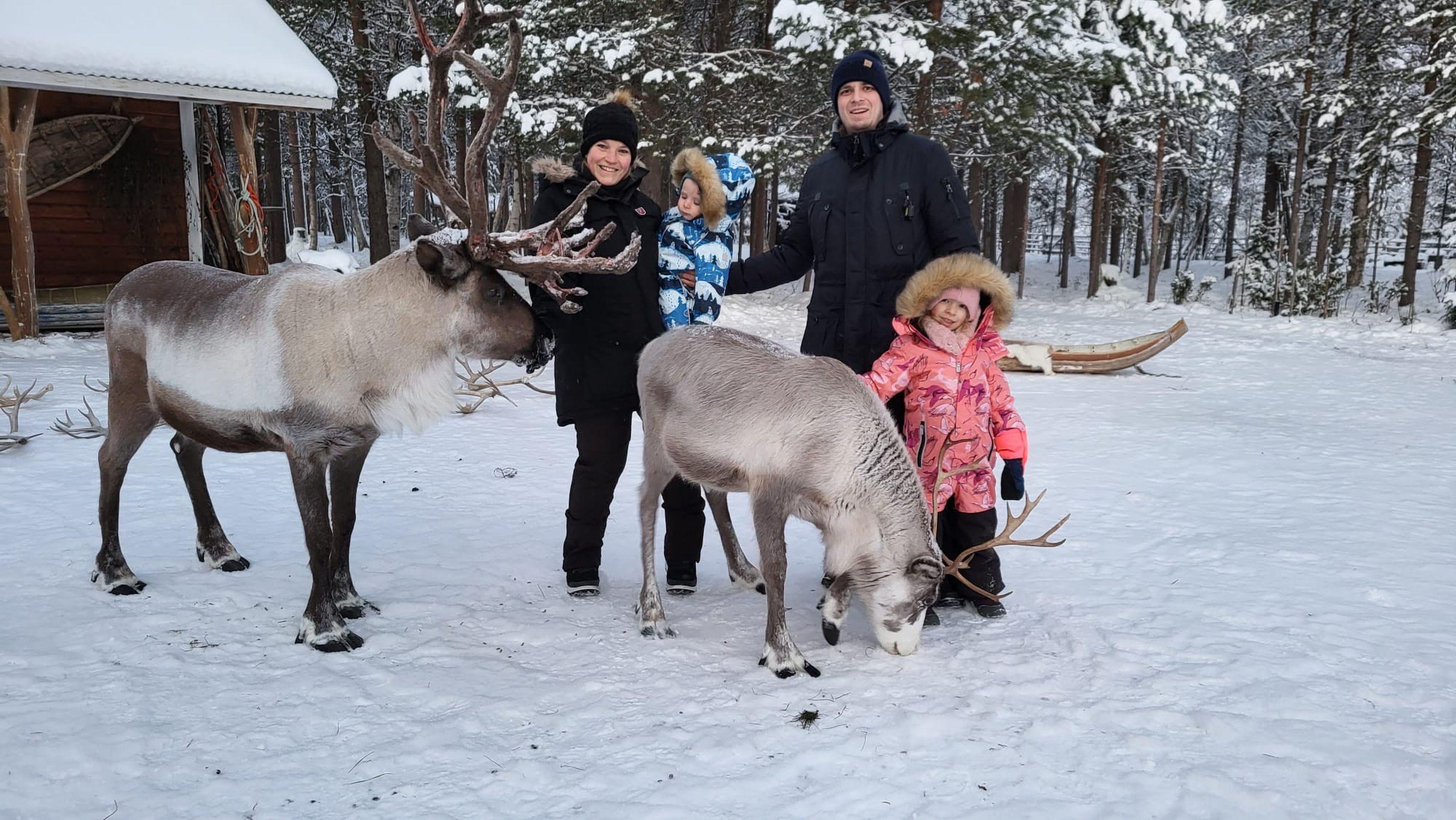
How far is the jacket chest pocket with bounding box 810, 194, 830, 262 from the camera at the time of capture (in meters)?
4.16

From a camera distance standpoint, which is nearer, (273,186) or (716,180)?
(716,180)

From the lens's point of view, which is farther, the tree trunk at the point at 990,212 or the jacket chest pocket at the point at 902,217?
the tree trunk at the point at 990,212

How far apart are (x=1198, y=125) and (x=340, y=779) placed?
24.1m

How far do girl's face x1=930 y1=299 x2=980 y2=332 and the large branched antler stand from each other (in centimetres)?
141

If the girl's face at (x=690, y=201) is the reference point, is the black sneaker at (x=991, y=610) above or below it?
below

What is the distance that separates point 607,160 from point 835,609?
243 centimetres

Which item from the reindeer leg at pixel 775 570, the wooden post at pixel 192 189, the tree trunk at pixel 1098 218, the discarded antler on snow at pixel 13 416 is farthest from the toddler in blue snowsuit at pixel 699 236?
the tree trunk at pixel 1098 218

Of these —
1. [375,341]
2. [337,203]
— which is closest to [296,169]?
[337,203]

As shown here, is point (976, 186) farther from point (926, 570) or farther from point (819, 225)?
point (926, 570)

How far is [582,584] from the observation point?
4340 millimetres

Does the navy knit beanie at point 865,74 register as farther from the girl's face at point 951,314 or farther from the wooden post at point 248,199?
the wooden post at point 248,199

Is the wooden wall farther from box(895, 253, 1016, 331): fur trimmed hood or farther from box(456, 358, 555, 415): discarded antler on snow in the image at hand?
box(895, 253, 1016, 331): fur trimmed hood

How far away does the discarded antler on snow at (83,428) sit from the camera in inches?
266

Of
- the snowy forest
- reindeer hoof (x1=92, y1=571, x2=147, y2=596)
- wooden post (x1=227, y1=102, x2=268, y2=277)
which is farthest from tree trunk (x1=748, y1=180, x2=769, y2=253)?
reindeer hoof (x1=92, y1=571, x2=147, y2=596)
